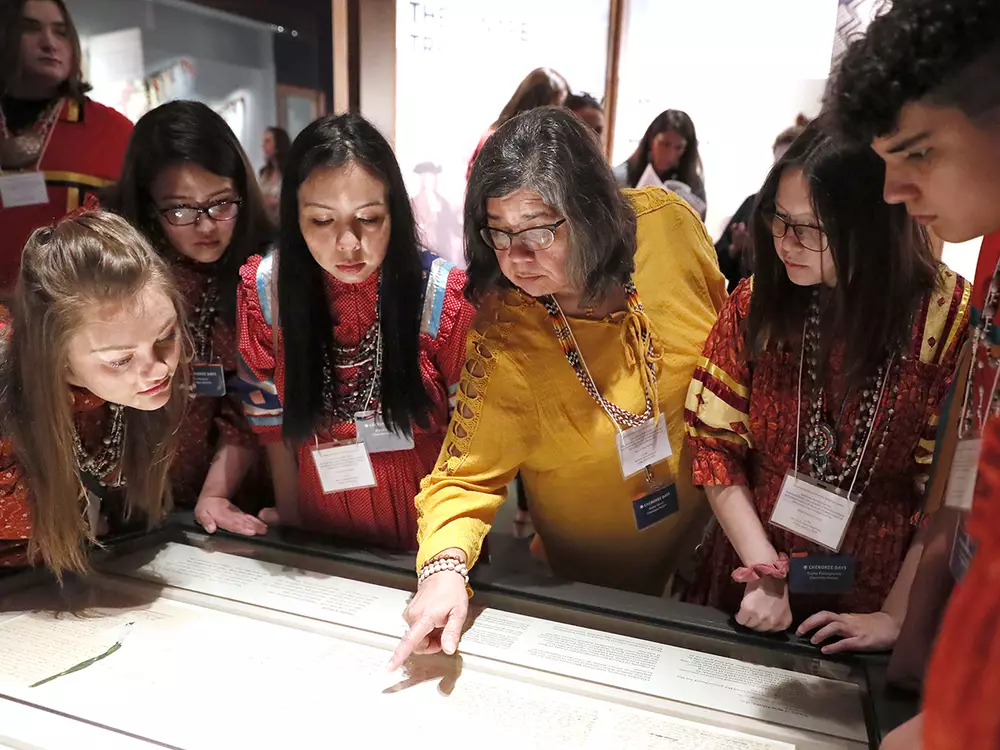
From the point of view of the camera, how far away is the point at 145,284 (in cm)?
140

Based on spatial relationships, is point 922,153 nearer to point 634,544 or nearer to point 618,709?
point 618,709

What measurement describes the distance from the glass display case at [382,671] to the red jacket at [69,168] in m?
1.03

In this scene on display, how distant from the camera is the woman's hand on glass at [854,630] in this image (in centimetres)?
125

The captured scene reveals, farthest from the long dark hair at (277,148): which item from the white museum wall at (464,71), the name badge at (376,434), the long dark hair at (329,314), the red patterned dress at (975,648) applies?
the red patterned dress at (975,648)

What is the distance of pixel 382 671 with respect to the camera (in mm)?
1273

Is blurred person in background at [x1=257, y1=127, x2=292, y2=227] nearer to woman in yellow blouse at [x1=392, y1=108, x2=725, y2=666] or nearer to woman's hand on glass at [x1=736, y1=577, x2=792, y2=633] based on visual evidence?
woman in yellow blouse at [x1=392, y1=108, x2=725, y2=666]

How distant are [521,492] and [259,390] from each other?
41.2 inches

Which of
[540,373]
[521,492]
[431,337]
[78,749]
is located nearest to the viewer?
[78,749]

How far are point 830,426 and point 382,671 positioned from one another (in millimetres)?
852

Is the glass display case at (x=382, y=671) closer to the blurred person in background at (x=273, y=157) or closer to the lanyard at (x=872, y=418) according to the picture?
the lanyard at (x=872, y=418)

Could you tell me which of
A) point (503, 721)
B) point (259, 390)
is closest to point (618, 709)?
point (503, 721)

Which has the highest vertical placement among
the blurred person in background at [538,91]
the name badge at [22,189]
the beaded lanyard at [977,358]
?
the blurred person in background at [538,91]

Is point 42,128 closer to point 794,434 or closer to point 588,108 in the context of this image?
point 588,108

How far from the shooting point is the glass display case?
3.67 ft
